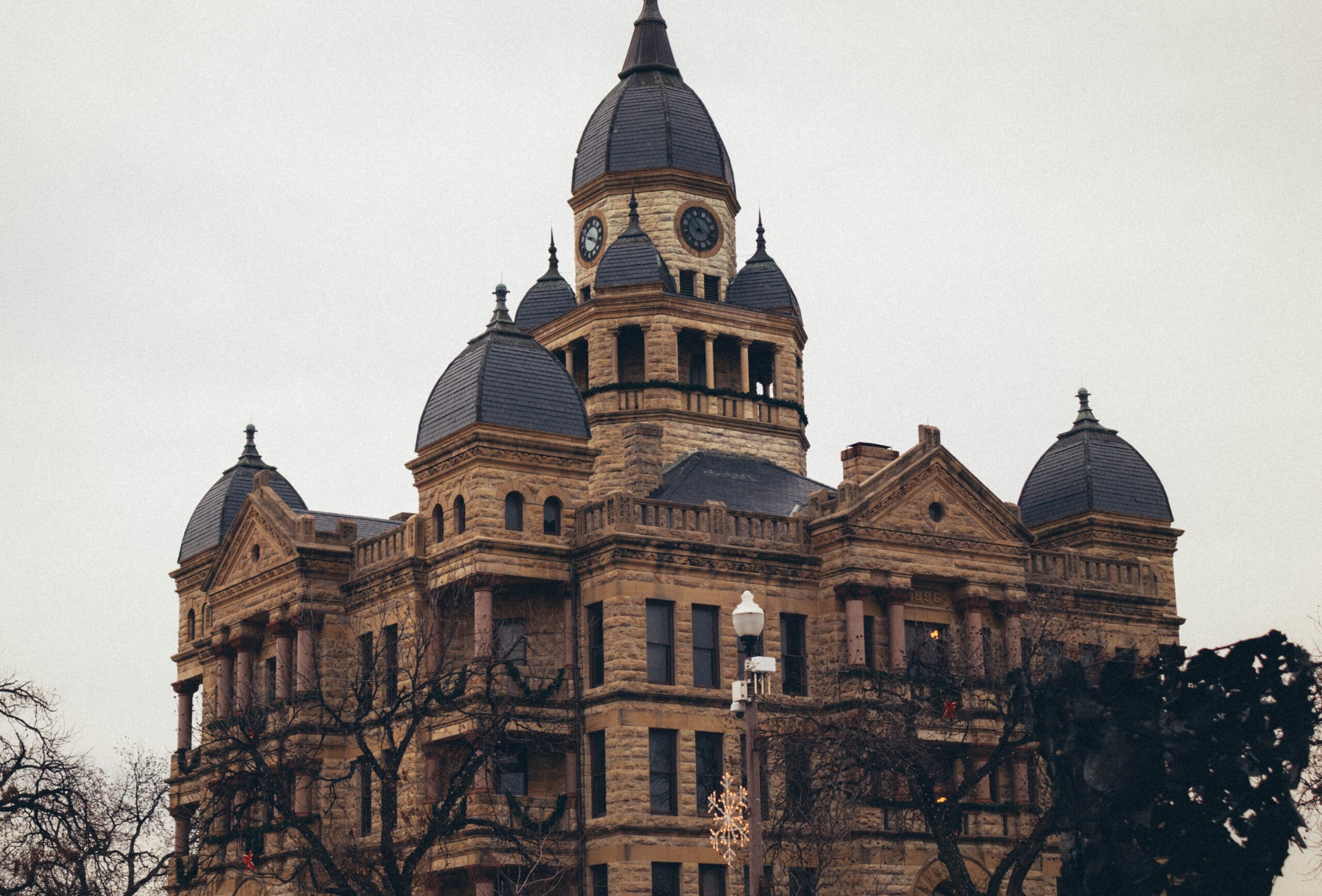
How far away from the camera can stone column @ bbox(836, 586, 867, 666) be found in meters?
59.9

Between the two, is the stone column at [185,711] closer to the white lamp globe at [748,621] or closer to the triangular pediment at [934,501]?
the triangular pediment at [934,501]

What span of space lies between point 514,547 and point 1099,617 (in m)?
19.5

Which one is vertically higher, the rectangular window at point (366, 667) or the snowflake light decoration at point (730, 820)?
the rectangular window at point (366, 667)

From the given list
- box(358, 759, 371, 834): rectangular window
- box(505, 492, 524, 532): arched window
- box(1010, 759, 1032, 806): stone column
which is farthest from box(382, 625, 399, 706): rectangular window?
box(1010, 759, 1032, 806): stone column

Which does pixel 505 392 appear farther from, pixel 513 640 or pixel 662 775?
pixel 662 775

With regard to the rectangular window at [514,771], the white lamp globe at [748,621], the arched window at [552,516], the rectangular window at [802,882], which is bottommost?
the rectangular window at [802,882]

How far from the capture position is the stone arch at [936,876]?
2343 inches

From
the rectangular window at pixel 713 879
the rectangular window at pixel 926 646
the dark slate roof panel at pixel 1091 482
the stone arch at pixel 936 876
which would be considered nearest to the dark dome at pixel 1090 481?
the dark slate roof panel at pixel 1091 482

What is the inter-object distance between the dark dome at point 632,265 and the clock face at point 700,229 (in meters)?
2.28

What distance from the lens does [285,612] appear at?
63.1m

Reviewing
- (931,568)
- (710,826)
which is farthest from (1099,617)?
(710,826)

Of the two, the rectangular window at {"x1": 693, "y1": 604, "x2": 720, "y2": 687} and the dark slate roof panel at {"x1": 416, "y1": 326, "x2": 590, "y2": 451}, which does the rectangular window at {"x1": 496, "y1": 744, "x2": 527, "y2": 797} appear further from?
the dark slate roof panel at {"x1": 416, "y1": 326, "x2": 590, "y2": 451}

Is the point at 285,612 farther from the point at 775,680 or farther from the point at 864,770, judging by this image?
the point at 864,770

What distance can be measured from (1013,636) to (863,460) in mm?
7507
